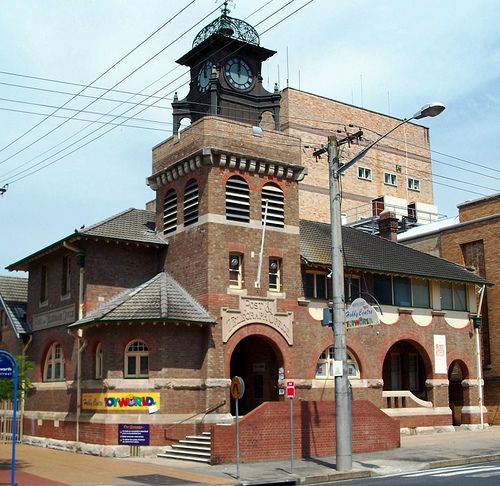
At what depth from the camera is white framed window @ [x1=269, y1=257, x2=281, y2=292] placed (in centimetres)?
2938

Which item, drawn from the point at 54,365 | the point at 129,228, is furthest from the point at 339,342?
the point at 54,365

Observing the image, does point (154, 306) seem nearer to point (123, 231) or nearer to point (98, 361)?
point (98, 361)

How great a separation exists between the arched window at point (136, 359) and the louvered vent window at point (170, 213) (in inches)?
219

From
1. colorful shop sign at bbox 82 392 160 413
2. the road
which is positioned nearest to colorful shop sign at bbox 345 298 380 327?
the road

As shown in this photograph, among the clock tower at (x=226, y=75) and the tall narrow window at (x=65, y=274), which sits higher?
the clock tower at (x=226, y=75)

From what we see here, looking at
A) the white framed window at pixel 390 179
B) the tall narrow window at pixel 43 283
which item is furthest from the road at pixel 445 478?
the white framed window at pixel 390 179

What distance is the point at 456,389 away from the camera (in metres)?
37.1

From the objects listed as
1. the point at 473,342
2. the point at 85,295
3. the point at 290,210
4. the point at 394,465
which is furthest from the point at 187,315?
the point at 473,342

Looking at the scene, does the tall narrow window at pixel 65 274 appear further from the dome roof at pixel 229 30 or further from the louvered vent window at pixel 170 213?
the dome roof at pixel 229 30

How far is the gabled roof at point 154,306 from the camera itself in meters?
26.1

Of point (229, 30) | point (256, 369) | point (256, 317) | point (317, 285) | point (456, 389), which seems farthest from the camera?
point (456, 389)

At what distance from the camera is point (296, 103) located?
56.3 metres

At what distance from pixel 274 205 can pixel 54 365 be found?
11591 millimetres

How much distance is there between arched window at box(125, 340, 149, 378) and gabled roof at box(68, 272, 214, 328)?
1208mm
